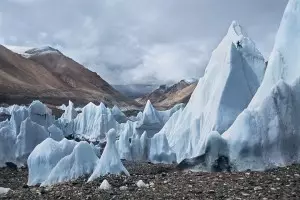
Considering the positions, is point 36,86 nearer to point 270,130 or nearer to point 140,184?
point 270,130

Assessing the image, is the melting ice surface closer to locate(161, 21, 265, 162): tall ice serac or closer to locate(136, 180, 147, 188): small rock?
locate(161, 21, 265, 162): tall ice serac

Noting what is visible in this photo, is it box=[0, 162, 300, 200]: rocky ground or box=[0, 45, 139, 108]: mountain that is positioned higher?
box=[0, 45, 139, 108]: mountain

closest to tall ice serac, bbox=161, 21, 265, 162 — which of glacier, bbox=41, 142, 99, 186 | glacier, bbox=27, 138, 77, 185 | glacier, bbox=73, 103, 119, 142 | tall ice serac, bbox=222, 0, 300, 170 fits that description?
tall ice serac, bbox=222, 0, 300, 170

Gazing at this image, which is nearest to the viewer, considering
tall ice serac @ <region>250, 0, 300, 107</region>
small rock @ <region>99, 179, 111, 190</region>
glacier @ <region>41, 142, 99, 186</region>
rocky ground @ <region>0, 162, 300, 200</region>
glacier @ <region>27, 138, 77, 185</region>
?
rocky ground @ <region>0, 162, 300, 200</region>

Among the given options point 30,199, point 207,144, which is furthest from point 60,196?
point 207,144

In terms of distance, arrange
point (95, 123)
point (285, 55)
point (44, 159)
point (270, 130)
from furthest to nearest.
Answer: point (95, 123) → point (44, 159) → point (285, 55) → point (270, 130)

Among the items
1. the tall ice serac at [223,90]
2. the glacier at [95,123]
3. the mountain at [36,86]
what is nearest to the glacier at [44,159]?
the tall ice serac at [223,90]

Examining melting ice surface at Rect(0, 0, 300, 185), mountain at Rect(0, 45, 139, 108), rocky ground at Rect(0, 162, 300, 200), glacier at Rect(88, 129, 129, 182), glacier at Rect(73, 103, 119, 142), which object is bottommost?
rocky ground at Rect(0, 162, 300, 200)

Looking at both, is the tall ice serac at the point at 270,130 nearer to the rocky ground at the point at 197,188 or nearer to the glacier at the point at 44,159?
the rocky ground at the point at 197,188

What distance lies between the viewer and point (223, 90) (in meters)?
22.6

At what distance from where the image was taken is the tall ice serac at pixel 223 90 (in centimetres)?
2239

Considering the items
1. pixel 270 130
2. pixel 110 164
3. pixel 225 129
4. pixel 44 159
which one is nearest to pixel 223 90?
pixel 225 129

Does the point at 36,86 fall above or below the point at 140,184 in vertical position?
above

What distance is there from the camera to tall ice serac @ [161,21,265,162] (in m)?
22.4
